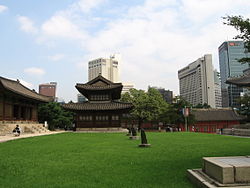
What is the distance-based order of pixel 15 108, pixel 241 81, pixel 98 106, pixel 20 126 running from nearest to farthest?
pixel 241 81
pixel 20 126
pixel 15 108
pixel 98 106

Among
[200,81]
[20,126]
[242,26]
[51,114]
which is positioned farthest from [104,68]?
[242,26]

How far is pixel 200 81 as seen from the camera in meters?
123

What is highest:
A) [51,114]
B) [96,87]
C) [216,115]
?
[96,87]

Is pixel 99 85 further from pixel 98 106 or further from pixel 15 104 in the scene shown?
pixel 15 104

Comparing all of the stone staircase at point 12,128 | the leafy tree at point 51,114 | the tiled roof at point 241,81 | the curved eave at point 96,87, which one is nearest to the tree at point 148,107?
the curved eave at point 96,87

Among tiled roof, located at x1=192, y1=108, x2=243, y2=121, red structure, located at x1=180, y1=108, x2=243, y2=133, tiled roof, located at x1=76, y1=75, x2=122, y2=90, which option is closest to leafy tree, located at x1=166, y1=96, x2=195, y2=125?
red structure, located at x1=180, y1=108, x2=243, y2=133

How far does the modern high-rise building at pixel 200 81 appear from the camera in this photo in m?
117

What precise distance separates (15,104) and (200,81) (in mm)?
107251

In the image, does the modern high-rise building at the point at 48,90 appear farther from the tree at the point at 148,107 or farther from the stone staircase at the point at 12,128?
the stone staircase at the point at 12,128

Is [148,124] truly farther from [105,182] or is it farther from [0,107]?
[105,182]

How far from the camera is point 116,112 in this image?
1565 inches

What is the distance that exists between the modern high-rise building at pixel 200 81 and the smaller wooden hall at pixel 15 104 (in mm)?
89086

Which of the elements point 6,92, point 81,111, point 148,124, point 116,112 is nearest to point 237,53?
point 148,124

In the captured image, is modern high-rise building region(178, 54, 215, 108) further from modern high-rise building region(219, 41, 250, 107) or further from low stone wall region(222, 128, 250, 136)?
low stone wall region(222, 128, 250, 136)
